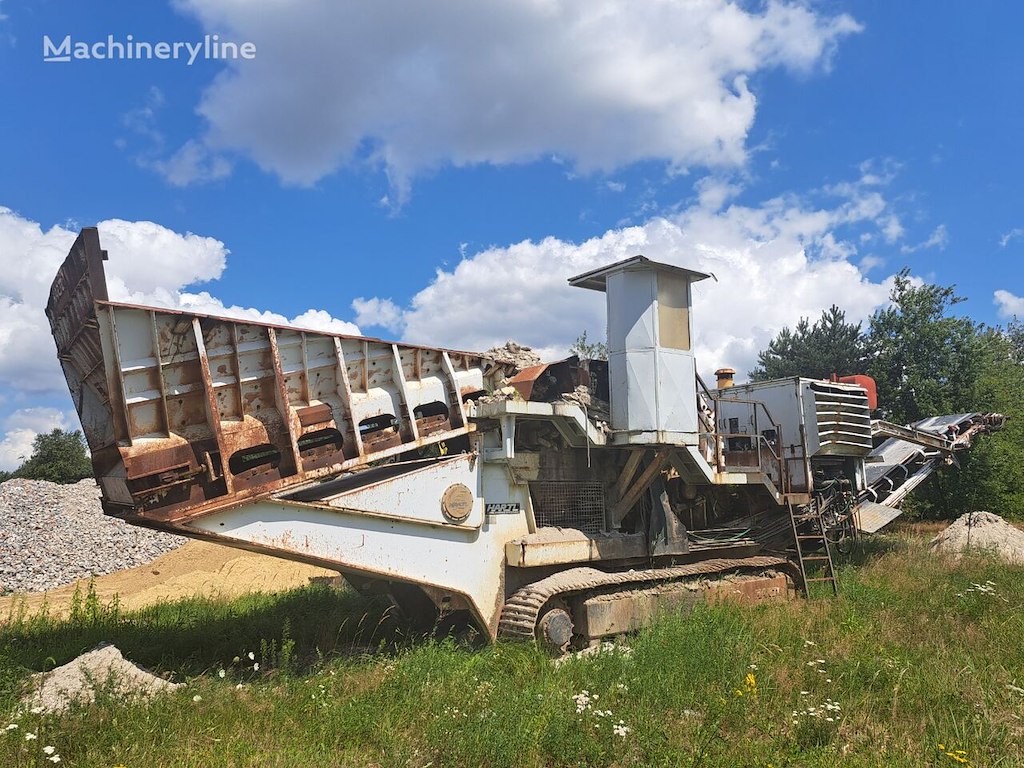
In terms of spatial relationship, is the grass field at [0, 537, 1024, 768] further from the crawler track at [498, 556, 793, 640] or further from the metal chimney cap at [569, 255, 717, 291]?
the metal chimney cap at [569, 255, 717, 291]

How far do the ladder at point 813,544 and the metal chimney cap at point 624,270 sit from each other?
4.09 metres

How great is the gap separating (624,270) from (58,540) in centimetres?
1910

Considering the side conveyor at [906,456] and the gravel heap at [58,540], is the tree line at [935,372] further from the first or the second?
the gravel heap at [58,540]

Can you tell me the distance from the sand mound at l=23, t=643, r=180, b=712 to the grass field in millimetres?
204

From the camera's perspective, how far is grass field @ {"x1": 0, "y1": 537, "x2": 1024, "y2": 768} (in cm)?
496

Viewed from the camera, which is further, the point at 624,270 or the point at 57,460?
the point at 57,460

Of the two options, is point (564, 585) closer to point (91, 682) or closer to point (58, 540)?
point (91, 682)

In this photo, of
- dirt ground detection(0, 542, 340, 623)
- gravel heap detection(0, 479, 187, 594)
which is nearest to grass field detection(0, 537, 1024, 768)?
dirt ground detection(0, 542, 340, 623)

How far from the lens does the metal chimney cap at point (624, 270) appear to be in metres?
8.93

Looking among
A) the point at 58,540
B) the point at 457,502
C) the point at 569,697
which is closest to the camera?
the point at 569,697

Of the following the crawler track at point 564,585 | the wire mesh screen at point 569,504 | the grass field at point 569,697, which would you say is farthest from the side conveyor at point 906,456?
the wire mesh screen at point 569,504

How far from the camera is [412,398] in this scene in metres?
8.05

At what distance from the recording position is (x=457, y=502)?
7.89 metres

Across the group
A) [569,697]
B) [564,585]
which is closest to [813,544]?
[564,585]
